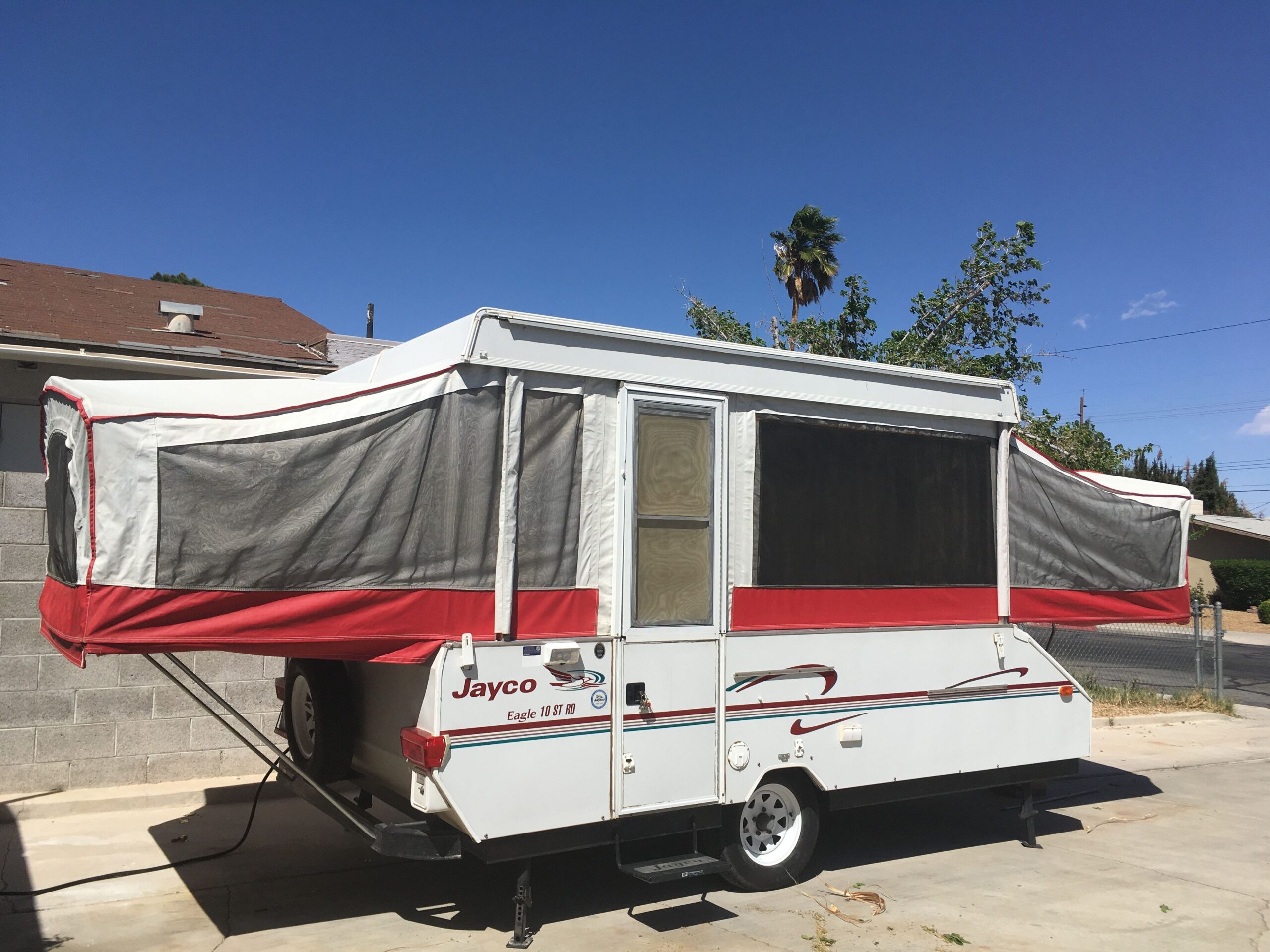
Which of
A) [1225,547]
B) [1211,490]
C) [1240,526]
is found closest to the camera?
[1225,547]

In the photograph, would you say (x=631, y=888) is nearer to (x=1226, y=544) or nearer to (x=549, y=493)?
(x=549, y=493)

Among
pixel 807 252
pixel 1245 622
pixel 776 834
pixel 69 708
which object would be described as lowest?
pixel 776 834

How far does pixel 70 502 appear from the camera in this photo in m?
4.70

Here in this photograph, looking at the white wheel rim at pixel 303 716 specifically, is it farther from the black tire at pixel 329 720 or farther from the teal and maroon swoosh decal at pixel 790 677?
the teal and maroon swoosh decal at pixel 790 677

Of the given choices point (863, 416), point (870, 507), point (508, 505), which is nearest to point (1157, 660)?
point (870, 507)

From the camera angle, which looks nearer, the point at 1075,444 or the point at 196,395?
the point at 196,395

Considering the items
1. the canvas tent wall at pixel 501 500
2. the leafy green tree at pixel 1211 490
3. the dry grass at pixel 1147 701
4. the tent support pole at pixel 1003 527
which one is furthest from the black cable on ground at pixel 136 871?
the leafy green tree at pixel 1211 490

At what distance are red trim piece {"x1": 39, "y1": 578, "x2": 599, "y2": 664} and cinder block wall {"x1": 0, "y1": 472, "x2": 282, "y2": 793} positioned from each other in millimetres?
2733

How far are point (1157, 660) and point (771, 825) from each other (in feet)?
53.3

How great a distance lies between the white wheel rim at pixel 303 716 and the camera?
6.24 meters

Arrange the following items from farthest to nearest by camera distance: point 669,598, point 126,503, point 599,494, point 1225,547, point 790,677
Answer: point 1225,547
point 790,677
point 669,598
point 599,494
point 126,503

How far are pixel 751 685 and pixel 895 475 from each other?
181 centimetres

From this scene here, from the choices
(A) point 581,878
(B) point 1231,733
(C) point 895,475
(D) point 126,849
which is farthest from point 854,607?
(B) point 1231,733

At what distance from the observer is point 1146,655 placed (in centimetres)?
2073
